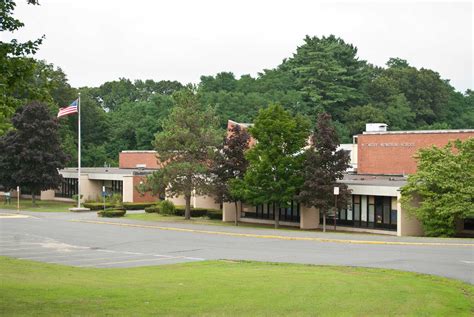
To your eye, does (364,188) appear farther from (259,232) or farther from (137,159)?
(137,159)

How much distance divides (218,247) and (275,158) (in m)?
12.4

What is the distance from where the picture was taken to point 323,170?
140 feet

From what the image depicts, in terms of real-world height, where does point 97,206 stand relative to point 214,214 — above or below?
above

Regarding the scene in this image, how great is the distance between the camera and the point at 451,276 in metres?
21.9

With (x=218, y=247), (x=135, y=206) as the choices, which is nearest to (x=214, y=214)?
(x=135, y=206)

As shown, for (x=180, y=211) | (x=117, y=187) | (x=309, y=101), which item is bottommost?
(x=180, y=211)

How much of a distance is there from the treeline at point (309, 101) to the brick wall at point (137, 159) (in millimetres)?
6945

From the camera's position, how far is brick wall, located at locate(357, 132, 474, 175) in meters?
58.0

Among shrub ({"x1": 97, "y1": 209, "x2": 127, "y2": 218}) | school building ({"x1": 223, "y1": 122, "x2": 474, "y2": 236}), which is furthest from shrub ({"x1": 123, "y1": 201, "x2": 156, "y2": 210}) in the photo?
school building ({"x1": 223, "y1": 122, "x2": 474, "y2": 236})

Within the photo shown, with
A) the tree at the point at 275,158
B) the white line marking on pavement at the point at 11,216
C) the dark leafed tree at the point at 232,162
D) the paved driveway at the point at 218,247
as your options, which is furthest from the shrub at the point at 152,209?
the tree at the point at 275,158

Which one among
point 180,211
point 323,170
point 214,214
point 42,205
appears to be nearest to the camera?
point 323,170

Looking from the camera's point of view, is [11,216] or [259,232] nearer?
[259,232]

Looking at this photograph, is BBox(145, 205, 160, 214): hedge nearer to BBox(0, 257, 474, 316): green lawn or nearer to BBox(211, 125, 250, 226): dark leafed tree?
BBox(211, 125, 250, 226): dark leafed tree

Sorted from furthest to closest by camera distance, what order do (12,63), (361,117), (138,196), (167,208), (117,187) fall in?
(361,117) → (117,187) → (138,196) → (167,208) → (12,63)
